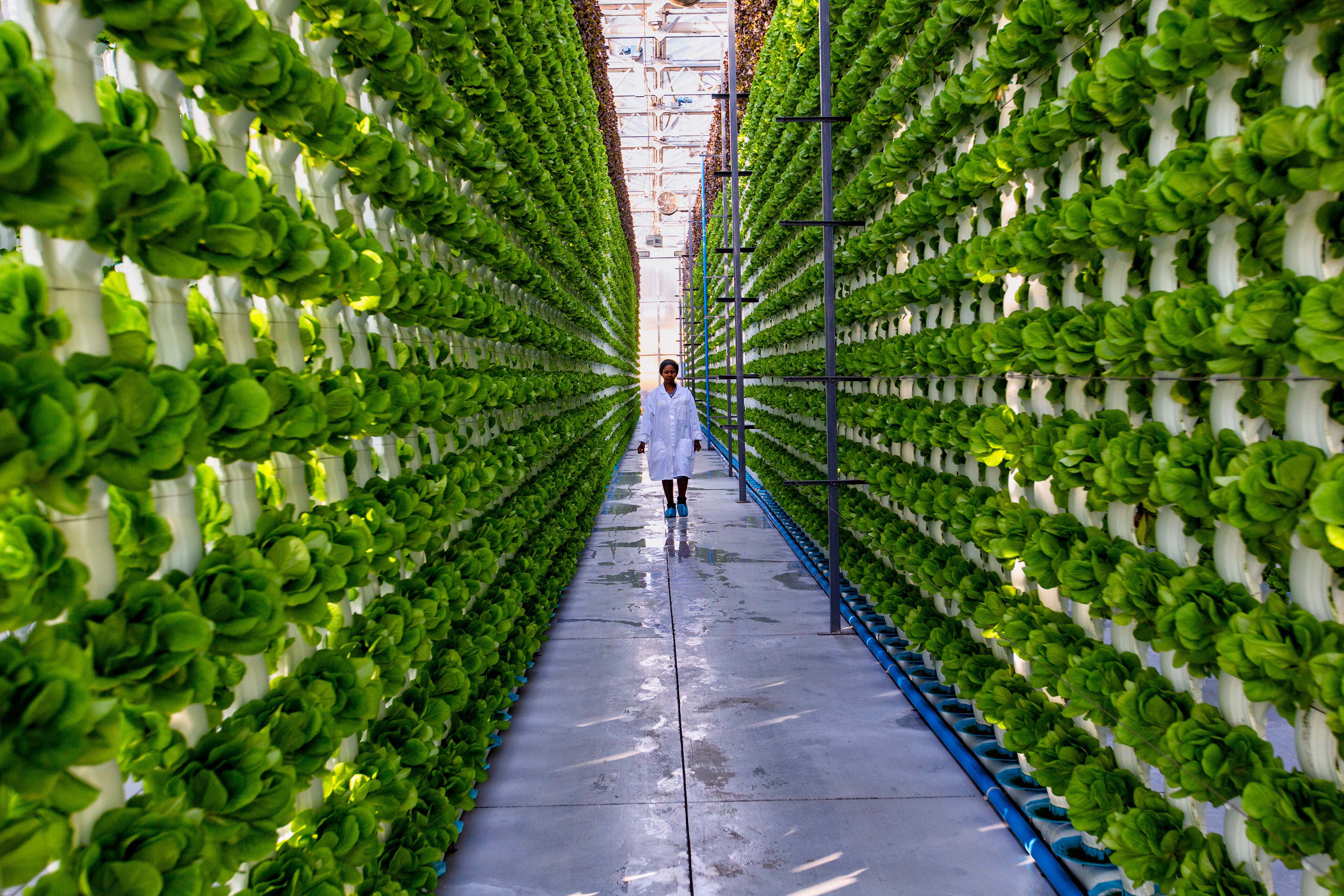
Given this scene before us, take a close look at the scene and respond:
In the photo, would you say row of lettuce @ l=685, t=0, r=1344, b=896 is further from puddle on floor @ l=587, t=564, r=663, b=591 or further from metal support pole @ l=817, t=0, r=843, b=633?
puddle on floor @ l=587, t=564, r=663, b=591

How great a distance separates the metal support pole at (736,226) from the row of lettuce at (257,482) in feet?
16.7

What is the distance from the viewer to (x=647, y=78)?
16172 mm

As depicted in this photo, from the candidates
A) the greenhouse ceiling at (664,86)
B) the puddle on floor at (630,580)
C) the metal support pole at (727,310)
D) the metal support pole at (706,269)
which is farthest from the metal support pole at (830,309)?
the metal support pole at (706,269)

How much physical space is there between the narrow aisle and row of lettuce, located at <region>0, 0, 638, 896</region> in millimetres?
262

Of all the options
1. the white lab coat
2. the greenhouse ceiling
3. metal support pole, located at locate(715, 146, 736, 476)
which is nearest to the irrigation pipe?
the white lab coat

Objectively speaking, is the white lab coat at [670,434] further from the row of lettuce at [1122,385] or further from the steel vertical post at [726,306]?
the row of lettuce at [1122,385]

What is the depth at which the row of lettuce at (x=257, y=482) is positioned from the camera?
2.22 ft

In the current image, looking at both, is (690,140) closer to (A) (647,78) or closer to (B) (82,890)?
(A) (647,78)

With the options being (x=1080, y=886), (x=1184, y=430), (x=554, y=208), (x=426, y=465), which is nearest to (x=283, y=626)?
(x=426, y=465)

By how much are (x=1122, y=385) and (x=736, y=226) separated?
6.26 meters

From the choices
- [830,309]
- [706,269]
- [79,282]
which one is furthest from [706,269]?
[79,282]

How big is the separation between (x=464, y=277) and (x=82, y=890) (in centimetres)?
193

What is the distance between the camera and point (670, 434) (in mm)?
7098

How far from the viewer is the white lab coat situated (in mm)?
Answer: 7098
